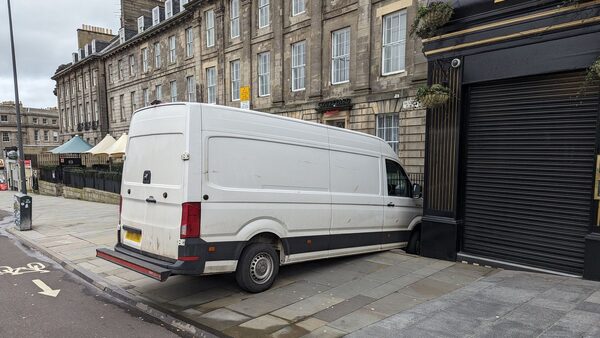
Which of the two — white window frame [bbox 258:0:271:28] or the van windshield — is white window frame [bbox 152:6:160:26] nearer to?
white window frame [bbox 258:0:271:28]

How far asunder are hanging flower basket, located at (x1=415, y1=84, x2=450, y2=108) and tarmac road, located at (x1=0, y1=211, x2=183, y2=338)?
5.32m

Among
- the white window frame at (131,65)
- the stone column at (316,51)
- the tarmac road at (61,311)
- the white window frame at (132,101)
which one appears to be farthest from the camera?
the white window frame at (132,101)

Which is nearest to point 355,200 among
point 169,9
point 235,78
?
point 235,78

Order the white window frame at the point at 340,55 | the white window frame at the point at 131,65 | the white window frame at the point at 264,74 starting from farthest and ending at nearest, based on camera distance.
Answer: the white window frame at the point at 131,65, the white window frame at the point at 264,74, the white window frame at the point at 340,55

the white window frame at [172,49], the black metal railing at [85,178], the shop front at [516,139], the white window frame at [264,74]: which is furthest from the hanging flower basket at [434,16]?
the white window frame at [172,49]

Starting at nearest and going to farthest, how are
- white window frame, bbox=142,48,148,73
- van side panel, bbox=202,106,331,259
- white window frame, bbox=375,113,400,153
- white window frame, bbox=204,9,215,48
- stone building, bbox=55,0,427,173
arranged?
van side panel, bbox=202,106,331,259
stone building, bbox=55,0,427,173
white window frame, bbox=375,113,400,153
white window frame, bbox=204,9,215,48
white window frame, bbox=142,48,148,73

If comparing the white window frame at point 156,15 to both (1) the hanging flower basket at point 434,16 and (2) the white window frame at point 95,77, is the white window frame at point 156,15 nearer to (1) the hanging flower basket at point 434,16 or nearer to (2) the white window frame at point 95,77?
(2) the white window frame at point 95,77

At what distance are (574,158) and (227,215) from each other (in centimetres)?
510

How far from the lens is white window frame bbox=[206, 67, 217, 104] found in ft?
78.7

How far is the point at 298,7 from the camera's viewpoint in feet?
59.3

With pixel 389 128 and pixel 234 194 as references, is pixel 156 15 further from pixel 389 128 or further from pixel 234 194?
pixel 234 194

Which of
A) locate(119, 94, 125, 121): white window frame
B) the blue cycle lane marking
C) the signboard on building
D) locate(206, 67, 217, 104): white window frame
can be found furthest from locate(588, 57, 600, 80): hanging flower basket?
locate(119, 94, 125, 121): white window frame

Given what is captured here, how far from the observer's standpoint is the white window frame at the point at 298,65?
18.0m

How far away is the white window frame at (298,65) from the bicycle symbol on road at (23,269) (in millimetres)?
13116
